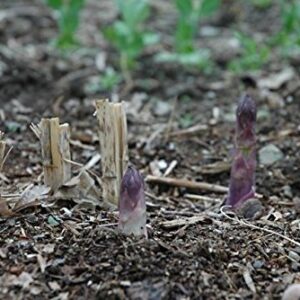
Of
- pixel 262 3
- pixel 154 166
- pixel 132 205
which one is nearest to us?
pixel 132 205

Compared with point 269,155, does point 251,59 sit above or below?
above

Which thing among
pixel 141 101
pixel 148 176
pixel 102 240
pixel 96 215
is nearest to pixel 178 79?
pixel 141 101

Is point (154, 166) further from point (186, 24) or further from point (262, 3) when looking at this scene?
point (262, 3)

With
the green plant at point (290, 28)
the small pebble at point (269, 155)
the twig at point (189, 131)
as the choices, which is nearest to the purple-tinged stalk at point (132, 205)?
the small pebble at point (269, 155)

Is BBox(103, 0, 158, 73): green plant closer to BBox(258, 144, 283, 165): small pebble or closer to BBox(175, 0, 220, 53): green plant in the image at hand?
BBox(175, 0, 220, 53): green plant

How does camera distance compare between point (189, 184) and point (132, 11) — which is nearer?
point (189, 184)

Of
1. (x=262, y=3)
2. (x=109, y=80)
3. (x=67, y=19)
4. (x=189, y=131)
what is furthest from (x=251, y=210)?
(x=262, y=3)

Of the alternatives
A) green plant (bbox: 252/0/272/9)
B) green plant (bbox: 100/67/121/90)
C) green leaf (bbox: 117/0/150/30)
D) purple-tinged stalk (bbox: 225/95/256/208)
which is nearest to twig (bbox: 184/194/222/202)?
purple-tinged stalk (bbox: 225/95/256/208)
